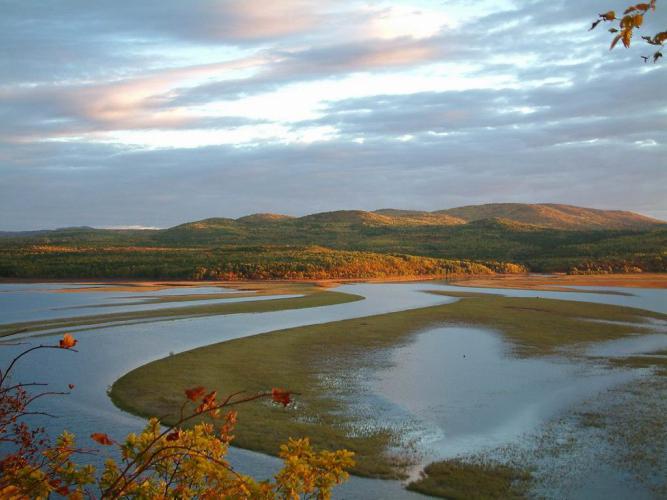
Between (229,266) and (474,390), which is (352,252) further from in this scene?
(474,390)

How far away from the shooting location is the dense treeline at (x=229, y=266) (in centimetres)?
7019

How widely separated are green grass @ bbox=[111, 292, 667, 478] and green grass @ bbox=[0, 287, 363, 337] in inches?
317

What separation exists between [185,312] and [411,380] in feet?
66.0

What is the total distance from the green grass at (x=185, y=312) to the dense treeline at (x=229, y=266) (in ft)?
79.3

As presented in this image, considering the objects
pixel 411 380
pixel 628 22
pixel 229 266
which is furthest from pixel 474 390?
pixel 229 266

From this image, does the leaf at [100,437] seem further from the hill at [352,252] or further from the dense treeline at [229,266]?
the hill at [352,252]

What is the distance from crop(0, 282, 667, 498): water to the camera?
1517cm

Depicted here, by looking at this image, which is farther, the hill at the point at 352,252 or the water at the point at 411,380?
the hill at the point at 352,252

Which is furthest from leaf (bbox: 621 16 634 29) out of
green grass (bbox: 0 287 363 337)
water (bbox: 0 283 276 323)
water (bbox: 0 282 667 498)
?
water (bbox: 0 283 276 323)

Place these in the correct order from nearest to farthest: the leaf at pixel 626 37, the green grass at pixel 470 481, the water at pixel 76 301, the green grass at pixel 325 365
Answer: the leaf at pixel 626 37, the green grass at pixel 470 481, the green grass at pixel 325 365, the water at pixel 76 301

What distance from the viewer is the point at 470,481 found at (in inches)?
495

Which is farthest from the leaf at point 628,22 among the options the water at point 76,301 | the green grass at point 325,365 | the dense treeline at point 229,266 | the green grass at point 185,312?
the dense treeline at point 229,266

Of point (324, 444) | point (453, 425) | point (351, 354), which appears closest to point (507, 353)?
point (351, 354)

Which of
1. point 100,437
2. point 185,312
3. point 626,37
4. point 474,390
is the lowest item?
point 474,390
